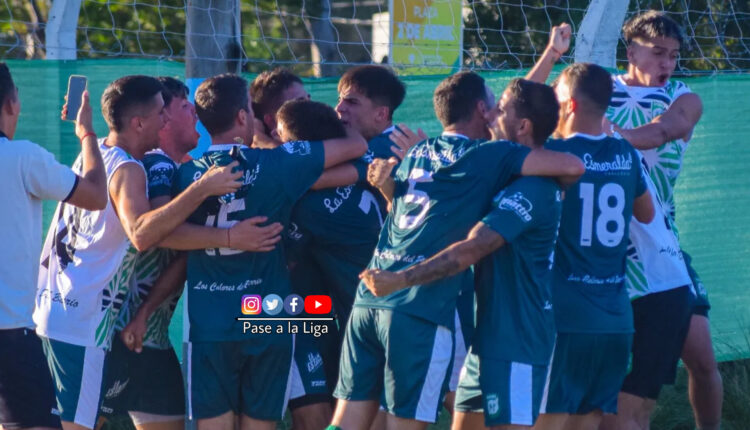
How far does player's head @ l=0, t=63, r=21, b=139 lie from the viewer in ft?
13.8

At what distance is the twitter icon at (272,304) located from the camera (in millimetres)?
4488

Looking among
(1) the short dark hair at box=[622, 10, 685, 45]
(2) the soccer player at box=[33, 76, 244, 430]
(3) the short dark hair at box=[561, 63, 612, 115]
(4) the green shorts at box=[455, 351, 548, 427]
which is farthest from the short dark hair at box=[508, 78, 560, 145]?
(2) the soccer player at box=[33, 76, 244, 430]

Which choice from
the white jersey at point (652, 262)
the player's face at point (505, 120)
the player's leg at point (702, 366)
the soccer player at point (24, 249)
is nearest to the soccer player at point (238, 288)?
the soccer player at point (24, 249)

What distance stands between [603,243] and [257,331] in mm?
1502

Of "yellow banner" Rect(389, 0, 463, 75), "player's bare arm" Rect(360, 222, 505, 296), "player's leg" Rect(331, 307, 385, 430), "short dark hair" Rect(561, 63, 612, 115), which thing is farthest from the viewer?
"yellow banner" Rect(389, 0, 463, 75)

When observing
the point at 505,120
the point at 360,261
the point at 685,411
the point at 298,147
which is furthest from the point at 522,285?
the point at 685,411

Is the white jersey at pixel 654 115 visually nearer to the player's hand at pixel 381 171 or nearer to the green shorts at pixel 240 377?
the player's hand at pixel 381 171

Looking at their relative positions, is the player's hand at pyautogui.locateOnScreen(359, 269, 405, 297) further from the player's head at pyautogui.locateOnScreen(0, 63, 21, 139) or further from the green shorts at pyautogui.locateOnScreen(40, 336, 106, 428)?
the player's head at pyautogui.locateOnScreen(0, 63, 21, 139)

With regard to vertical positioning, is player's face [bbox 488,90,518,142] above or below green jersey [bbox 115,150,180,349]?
above

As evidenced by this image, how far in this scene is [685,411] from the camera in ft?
→ 21.1

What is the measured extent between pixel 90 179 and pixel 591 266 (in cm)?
208

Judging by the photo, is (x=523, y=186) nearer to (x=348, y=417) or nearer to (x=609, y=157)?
(x=609, y=157)

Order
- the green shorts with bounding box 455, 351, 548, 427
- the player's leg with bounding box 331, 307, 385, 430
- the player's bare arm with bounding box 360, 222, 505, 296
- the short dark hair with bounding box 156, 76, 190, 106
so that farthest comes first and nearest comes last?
the short dark hair with bounding box 156, 76, 190, 106
the player's leg with bounding box 331, 307, 385, 430
the green shorts with bounding box 455, 351, 548, 427
the player's bare arm with bounding box 360, 222, 505, 296

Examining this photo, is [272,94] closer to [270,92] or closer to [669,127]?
[270,92]
